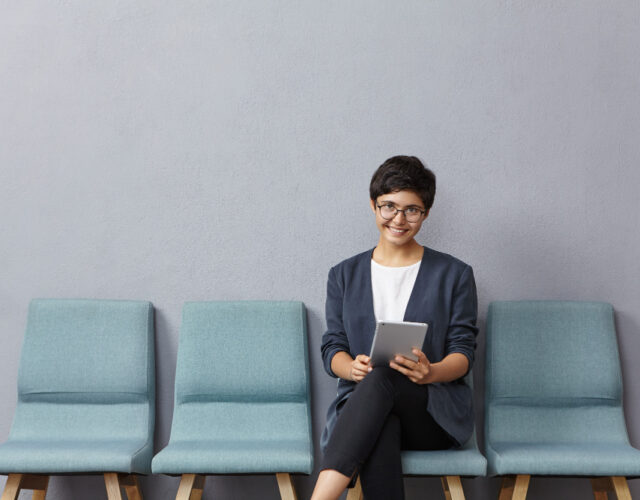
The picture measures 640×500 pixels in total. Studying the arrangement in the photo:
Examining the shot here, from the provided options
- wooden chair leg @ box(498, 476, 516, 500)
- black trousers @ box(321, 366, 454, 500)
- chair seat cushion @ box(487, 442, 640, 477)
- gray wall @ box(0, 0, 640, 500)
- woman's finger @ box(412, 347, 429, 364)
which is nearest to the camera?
black trousers @ box(321, 366, 454, 500)

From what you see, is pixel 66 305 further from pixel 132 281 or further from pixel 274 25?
pixel 274 25

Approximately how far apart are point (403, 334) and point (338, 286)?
464mm

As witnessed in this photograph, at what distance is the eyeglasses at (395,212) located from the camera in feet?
7.10

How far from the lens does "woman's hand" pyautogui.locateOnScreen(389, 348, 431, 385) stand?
1.97m

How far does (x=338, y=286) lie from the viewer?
2.31 meters

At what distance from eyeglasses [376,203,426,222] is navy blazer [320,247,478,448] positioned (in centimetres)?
17

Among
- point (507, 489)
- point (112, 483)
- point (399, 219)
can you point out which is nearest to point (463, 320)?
point (399, 219)

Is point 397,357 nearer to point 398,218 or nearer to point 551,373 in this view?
point 398,218

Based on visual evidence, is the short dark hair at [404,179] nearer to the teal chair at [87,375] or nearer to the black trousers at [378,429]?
the black trousers at [378,429]

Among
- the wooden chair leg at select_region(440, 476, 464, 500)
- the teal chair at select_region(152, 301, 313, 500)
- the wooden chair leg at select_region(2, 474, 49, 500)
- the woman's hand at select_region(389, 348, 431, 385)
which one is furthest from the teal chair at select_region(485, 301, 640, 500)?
the wooden chair leg at select_region(2, 474, 49, 500)

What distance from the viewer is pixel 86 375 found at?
248 cm

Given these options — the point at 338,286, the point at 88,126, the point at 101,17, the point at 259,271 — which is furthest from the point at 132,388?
the point at 101,17

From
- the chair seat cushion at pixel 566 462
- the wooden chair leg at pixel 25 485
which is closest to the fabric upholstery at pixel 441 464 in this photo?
the chair seat cushion at pixel 566 462

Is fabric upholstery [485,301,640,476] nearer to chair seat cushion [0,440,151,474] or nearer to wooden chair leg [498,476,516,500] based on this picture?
wooden chair leg [498,476,516,500]
